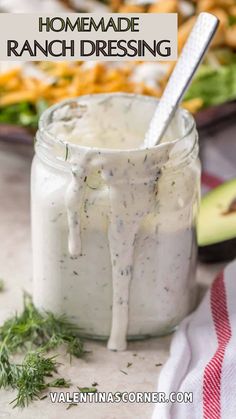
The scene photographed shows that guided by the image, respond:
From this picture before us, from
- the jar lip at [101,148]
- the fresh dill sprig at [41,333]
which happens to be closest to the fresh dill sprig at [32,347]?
the fresh dill sprig at [41,333]

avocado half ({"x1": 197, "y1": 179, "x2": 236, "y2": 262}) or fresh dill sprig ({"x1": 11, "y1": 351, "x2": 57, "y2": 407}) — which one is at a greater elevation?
avocado half ({"x1": 197, "y1": 179, "x2": 236, "y2": 262})

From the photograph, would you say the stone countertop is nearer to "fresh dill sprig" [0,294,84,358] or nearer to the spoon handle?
"fresh dill sprig" [0,294,84,358]

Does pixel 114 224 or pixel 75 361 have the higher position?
pixel 114 224

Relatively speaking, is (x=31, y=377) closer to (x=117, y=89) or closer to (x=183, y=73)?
(x=183, y=73)

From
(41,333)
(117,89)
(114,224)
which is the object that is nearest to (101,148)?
(114,224)

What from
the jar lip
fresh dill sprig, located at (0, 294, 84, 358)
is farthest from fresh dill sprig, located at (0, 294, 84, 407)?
the jar lip

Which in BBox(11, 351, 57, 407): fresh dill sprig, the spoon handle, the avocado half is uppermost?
the spoon handle

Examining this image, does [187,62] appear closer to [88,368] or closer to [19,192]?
[88,368]
